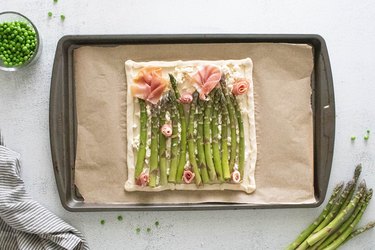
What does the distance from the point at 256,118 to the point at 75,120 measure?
691 mm

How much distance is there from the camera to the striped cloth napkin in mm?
2053

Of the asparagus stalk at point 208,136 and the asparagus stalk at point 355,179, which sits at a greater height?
→ the asparagus stalk at point 208,136

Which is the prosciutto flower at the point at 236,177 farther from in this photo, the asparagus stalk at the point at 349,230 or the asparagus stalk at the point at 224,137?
the asparagus stalk at the point at 349,230

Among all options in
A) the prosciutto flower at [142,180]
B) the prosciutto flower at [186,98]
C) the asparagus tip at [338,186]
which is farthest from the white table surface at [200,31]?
the prosciutto flower at [186,98]

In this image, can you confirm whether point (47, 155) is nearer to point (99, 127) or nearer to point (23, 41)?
point (99, 127)

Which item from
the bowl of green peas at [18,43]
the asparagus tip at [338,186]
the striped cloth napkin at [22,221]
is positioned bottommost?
the striped cloth napkin at [22,221]

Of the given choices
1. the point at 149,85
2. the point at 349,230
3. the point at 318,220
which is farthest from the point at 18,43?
the point at 349,230

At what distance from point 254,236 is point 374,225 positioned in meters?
0.47

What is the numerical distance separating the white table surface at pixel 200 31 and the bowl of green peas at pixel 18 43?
0.21 ft

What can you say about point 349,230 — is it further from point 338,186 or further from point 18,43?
point 18,43

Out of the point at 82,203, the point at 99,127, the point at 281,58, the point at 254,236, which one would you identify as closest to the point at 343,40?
the point at 281,58

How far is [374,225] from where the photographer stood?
215 cm

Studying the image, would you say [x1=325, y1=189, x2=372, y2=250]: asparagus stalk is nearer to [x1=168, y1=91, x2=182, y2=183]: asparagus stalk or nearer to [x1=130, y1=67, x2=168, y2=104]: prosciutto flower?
[x1=168, y1=91, x2=182, y2=183]: asparagus stalk

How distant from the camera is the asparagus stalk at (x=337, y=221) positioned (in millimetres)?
2109
